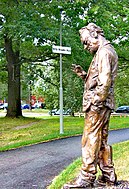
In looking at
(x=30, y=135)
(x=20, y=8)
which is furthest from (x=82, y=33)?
(x=20, y=8)

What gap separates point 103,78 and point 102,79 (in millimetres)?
17

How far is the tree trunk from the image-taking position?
21062 mm

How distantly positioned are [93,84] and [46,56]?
16.8 metres

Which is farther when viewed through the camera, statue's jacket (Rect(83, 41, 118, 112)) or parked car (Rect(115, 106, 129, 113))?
parked car (Rect(115, 106, 129, 113))

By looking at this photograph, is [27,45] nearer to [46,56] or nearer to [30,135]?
[46,56]

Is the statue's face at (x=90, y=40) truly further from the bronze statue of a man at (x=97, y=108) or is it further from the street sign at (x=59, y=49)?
the street sign at (x=59, y=49)

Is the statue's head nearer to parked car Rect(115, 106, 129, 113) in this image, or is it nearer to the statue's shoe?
the statue's shoe

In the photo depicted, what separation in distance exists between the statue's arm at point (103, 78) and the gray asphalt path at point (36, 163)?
269 centimetres

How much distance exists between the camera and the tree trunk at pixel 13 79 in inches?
829

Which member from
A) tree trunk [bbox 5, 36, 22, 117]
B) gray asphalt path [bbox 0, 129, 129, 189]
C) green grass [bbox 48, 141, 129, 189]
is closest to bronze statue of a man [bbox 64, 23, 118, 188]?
green grass [bbox 48, 141, 129, 189]

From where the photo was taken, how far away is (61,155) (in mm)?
9188

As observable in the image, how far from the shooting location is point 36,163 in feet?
26.8

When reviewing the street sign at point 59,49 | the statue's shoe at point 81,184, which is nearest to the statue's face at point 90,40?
the statue's shoe at point 81,184

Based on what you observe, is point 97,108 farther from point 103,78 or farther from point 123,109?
point 123,109
